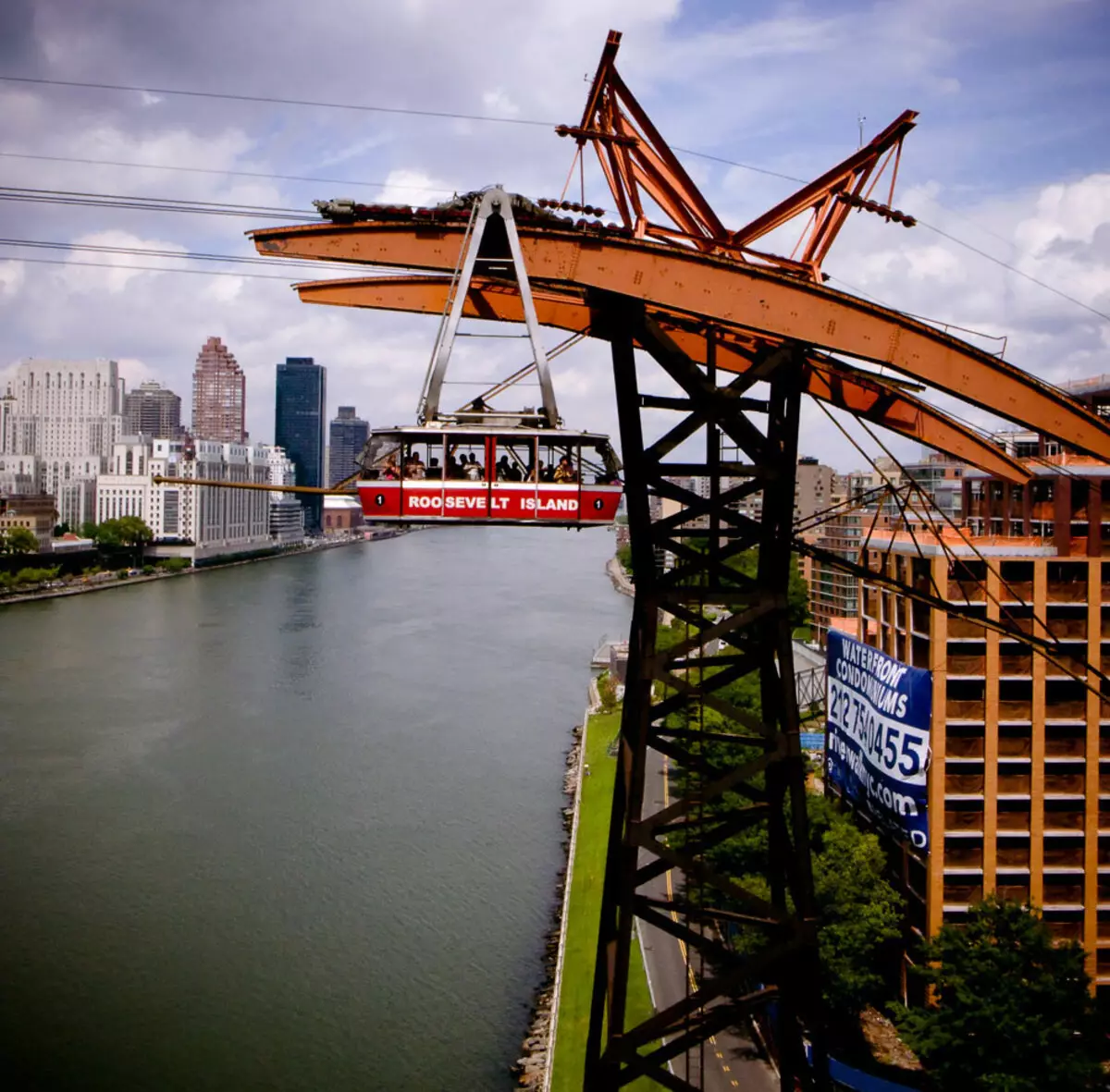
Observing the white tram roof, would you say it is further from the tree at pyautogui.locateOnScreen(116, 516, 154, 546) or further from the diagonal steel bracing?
the tree at pyautogui.locateOnScreen(116, 516, 154, 546)

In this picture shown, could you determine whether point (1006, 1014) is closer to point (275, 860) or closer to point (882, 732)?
point (882, 732)

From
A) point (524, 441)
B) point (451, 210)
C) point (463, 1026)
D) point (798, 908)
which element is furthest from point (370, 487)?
point (463, 1026)

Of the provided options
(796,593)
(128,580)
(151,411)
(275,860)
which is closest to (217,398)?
(151,411)

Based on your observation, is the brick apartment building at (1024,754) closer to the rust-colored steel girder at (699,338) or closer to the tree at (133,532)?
the rust-colored steel girder at (699,338)

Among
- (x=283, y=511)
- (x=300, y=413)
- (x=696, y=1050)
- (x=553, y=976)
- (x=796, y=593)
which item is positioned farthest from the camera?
(x=300, y=413)

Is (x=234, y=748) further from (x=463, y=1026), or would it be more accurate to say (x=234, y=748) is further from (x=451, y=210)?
(x=451, y=210)

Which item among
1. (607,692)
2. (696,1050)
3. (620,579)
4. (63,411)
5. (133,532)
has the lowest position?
(696,1050)
